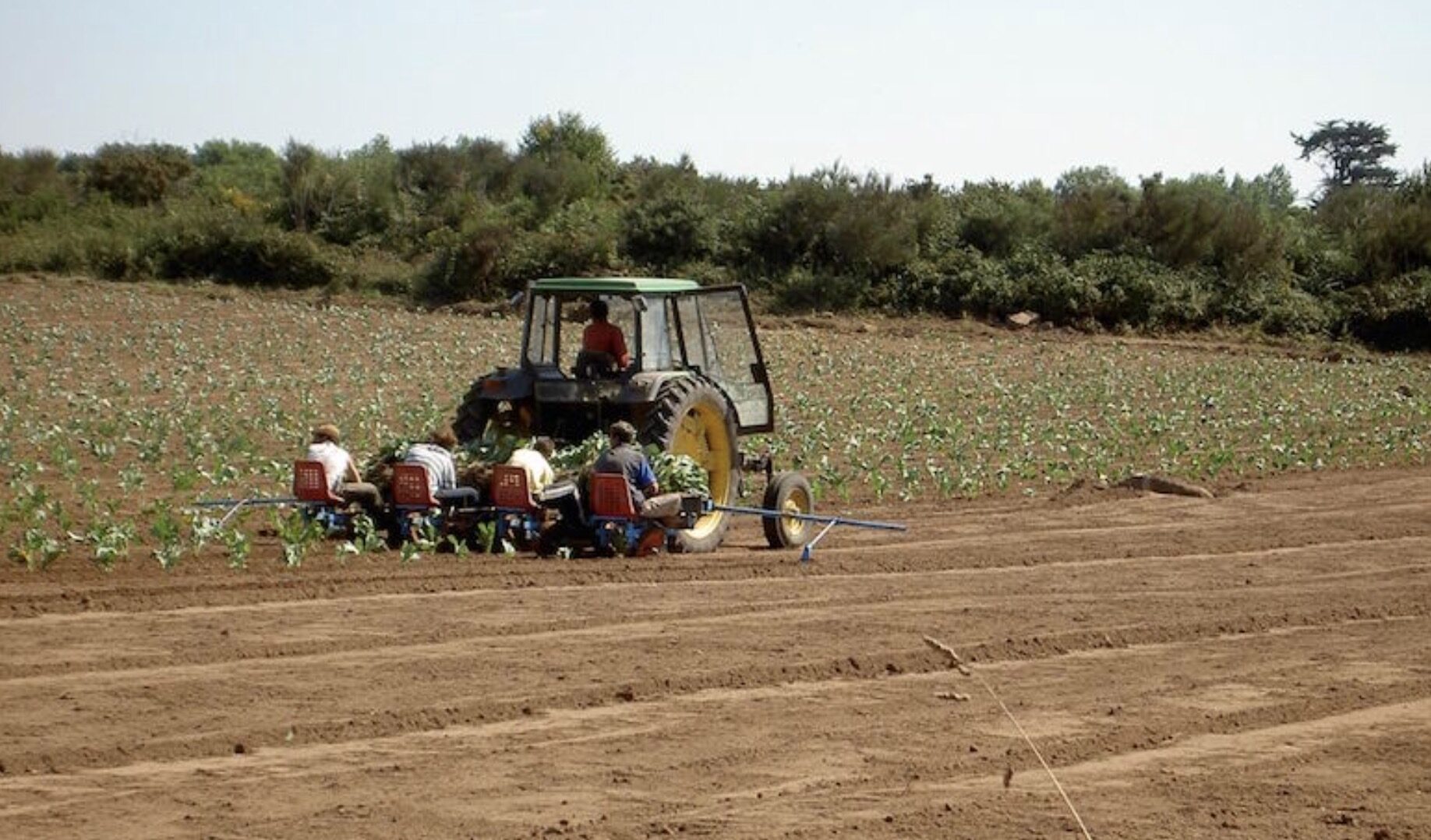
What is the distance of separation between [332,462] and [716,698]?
539 cm

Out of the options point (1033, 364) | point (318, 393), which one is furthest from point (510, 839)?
point (1033, 364)

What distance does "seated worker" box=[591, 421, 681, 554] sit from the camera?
1367 cm

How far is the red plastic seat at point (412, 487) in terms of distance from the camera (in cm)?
1366

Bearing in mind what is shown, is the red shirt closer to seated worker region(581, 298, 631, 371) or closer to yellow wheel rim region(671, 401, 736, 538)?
seated worker region(581, 298, 631, 371)

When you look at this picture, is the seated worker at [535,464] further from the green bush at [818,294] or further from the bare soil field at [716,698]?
the green bush at [818,294]

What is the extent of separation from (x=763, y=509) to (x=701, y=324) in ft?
6.00

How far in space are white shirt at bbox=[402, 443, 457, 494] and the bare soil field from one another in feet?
1.96

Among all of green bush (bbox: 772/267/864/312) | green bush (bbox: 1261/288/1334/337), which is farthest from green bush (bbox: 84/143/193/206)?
green bush (bbox: 1261/288/1334/337)

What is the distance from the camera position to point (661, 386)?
14867mm

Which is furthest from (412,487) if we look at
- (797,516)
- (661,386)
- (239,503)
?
(797,516)

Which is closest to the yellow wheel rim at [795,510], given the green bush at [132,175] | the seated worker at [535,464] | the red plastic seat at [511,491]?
the seated worker at [535,464]

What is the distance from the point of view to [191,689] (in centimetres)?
928

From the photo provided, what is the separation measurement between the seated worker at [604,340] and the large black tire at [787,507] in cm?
149

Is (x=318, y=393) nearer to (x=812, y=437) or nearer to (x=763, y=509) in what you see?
(x=812, y=437)
